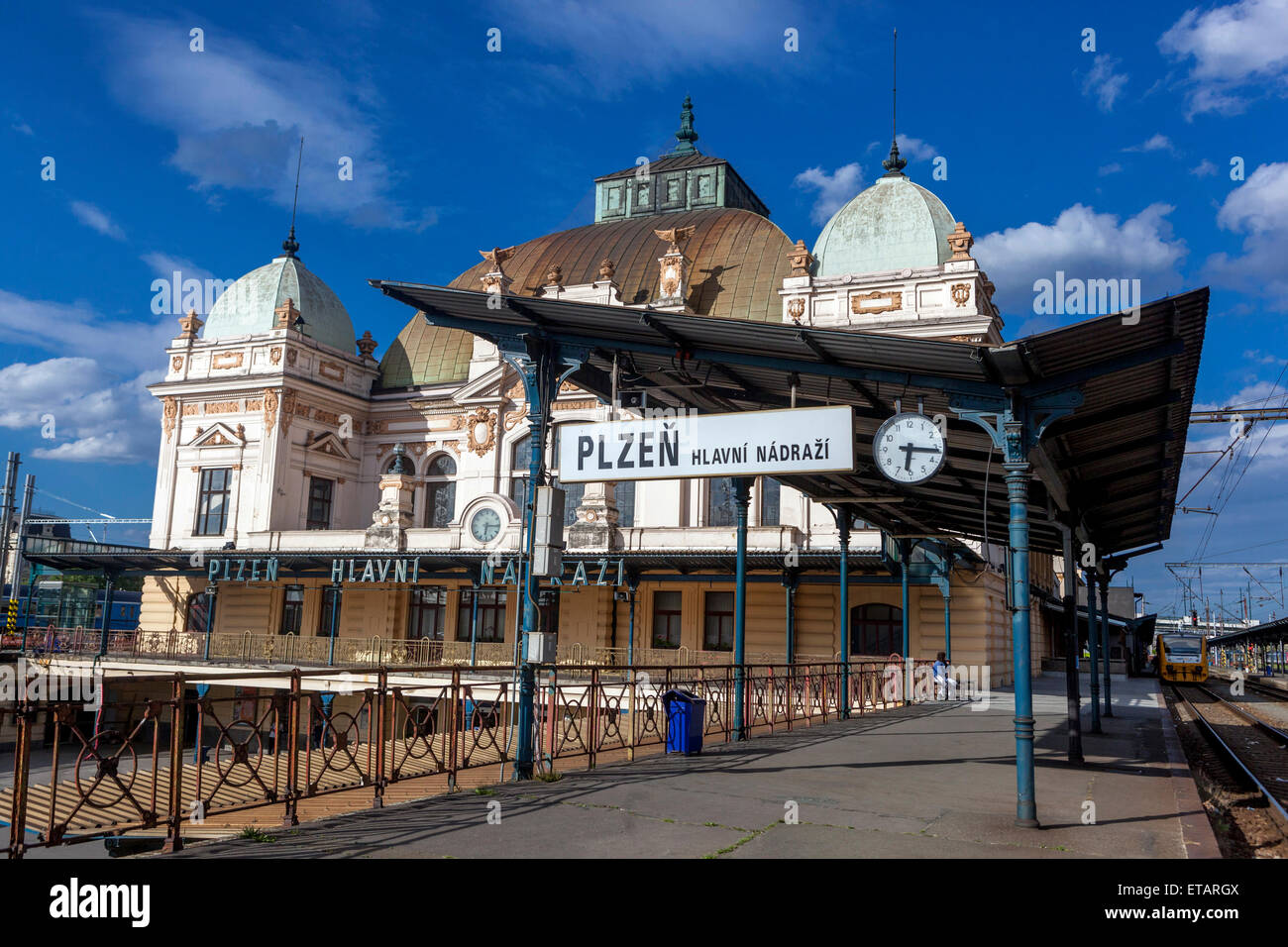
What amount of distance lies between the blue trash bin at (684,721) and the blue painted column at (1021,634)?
4804mm

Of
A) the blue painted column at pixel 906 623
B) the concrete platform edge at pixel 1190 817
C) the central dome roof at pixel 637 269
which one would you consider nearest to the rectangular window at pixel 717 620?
the blue painted column at pixel 906 623

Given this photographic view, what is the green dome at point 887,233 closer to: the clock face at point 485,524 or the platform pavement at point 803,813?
the clock face at point 485,524

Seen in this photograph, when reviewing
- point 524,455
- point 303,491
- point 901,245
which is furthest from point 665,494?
point 303,491

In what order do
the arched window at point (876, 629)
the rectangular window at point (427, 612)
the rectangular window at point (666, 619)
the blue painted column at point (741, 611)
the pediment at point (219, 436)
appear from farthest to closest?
the pediment at point (219, 436) < the rectangular window at point (427, 612) < the rectangular window at point (666, 619) < the arched window at point (876, 629) < the blue painted column at point (741, 611)

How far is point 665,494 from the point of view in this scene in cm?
3338

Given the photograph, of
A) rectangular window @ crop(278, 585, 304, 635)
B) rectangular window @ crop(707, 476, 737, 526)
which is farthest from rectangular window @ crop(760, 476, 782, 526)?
rectangular window @ crop(278, 585, 304, 635)

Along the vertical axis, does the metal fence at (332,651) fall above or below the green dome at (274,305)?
below

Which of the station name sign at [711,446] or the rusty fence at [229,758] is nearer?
the rusty fence at [229,758]

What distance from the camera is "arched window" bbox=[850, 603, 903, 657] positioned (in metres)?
29.7

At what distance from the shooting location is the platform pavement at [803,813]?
7.28 m

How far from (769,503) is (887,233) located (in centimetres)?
989

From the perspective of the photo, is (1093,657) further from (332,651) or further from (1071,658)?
(332,651)

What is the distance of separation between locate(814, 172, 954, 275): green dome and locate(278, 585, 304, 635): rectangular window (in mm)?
23816
